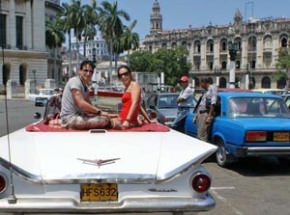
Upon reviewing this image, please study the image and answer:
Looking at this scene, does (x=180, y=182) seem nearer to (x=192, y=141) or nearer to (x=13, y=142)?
(x=192, y=141)

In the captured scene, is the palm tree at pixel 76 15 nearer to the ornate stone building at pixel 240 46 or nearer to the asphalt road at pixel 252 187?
the ornate stone building at pixel 240 46

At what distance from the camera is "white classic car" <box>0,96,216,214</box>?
13.2ft

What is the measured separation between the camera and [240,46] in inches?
4754

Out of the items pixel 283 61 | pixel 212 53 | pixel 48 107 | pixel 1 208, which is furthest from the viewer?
pixel 212 53

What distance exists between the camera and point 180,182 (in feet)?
13.9

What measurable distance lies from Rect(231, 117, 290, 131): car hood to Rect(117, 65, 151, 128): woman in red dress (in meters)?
2.91

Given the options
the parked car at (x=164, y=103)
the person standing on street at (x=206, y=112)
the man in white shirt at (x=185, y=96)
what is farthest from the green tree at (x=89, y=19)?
the person standing on street at (x=206, y=112)

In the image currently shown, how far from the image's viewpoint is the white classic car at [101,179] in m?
4.04

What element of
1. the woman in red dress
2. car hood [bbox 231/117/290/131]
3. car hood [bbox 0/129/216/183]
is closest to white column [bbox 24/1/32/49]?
car hood [bbox 231/117/290/131]

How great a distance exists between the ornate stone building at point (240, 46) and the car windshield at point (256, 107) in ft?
331

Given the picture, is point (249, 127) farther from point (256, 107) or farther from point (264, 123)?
point (256, 107)

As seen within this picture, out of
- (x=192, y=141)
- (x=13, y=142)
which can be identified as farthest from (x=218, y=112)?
(x=13, y=142)

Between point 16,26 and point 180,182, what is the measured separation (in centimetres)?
7381

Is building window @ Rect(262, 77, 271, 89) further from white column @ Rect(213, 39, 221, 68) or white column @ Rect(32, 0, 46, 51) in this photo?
white column @ Rect(32, 0, 46, 51)
